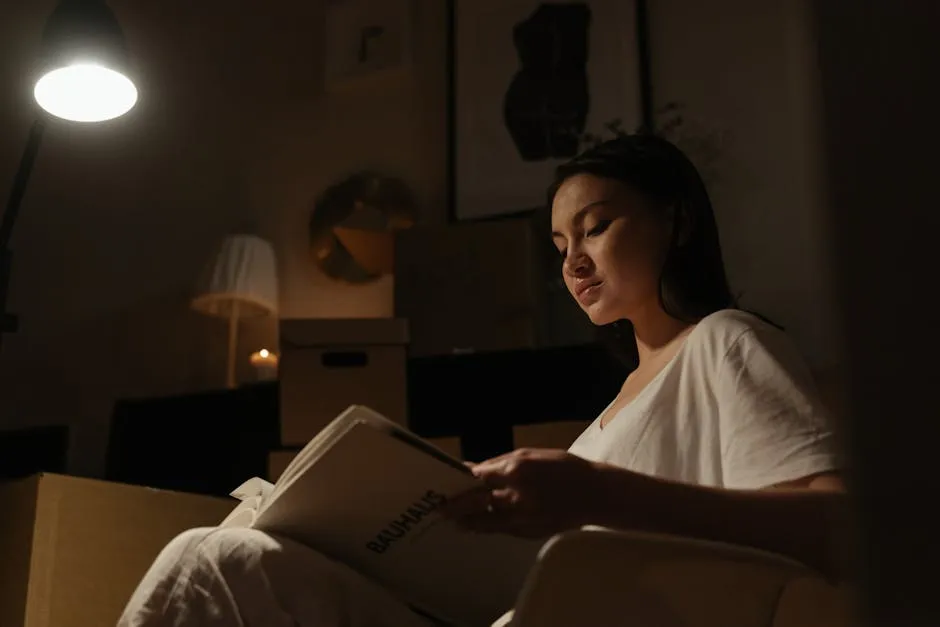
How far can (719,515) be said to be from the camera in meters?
0.76

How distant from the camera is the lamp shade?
1.81 m

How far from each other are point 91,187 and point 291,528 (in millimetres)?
2080

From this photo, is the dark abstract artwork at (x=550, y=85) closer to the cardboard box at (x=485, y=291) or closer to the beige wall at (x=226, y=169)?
the beige wall at (x=226, y=169)

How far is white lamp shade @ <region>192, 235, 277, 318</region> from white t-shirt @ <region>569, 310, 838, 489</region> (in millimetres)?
1537

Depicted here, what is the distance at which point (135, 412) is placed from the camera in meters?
2.17

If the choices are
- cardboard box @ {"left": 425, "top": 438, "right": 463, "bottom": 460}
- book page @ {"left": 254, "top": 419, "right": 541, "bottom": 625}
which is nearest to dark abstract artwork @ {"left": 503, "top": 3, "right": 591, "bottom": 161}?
cardboard box @ {"left": 425, "top": 438, "right": 463, "bottom": 460}

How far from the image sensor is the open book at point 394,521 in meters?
0.78

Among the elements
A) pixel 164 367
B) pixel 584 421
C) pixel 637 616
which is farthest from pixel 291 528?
pixel 164 367

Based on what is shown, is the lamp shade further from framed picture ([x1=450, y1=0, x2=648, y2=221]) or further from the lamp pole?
framed picture ([x1=450, y1=0, x2=648, y2=221])

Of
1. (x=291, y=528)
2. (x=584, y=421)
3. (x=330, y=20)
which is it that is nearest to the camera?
(x=291, y=528)

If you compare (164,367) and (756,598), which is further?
(164,367)

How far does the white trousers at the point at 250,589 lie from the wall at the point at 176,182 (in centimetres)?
171

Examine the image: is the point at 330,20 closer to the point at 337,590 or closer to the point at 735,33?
the point at 735,33

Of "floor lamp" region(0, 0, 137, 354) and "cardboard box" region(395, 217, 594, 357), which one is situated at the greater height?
"floor lamp" region(0, 0, 137, 354)
